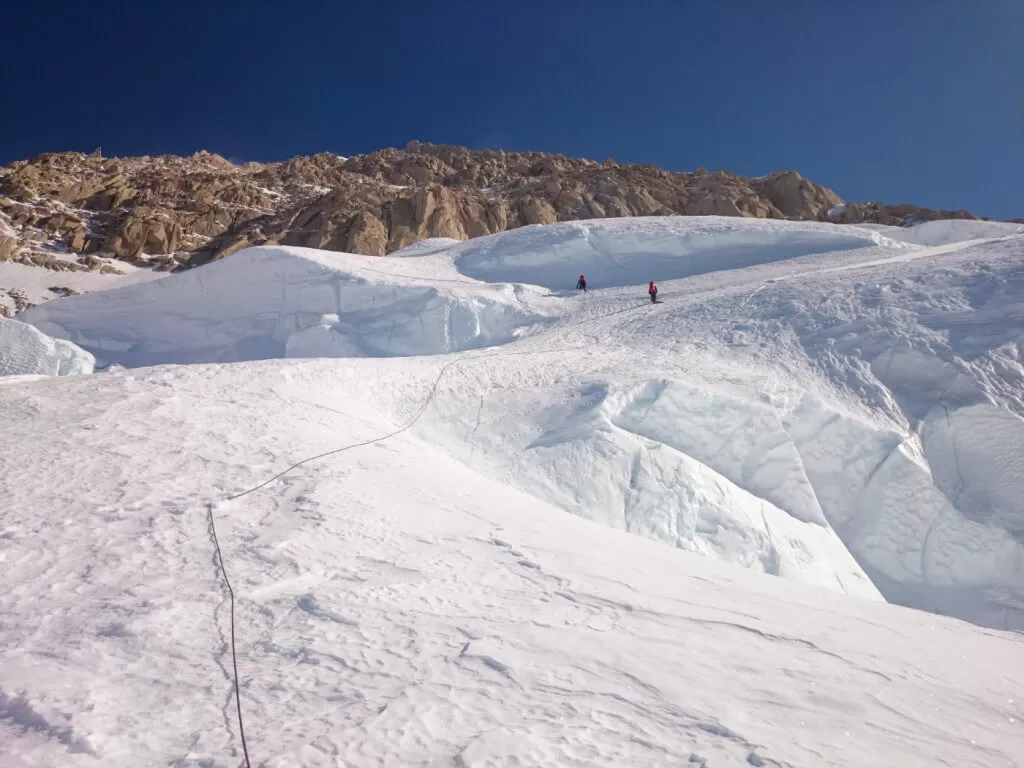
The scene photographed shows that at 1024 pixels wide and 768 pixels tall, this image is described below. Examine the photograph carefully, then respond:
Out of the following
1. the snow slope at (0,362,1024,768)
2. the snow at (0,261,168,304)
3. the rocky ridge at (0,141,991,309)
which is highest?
the rocky ridge at (0,141,991,309)

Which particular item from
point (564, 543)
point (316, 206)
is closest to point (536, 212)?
point (316, 206)

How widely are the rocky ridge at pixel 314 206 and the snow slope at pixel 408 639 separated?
41331 mm

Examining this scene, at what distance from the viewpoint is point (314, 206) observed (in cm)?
5153

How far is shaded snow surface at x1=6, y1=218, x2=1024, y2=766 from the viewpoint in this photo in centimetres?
300

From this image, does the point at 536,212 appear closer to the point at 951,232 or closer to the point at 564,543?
the point at 951,232

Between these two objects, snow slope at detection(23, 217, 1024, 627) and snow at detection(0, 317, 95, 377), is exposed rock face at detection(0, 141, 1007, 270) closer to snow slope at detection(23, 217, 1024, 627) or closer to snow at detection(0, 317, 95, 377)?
snow slope at detection(23, 217, 1024, 627)

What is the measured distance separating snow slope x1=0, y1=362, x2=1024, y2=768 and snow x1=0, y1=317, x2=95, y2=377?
495 inches

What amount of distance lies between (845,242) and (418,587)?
73.7ft

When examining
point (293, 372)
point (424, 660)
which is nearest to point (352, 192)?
point (293, 372)

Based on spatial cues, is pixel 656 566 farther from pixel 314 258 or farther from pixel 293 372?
pixel 314 258

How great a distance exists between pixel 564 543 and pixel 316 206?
172ft

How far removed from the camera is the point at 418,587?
4.34 meters

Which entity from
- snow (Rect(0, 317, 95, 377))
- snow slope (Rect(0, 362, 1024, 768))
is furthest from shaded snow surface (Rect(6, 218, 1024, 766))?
snow (Rect(0, 317, 95, 377))

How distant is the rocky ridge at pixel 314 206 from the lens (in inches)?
1812
